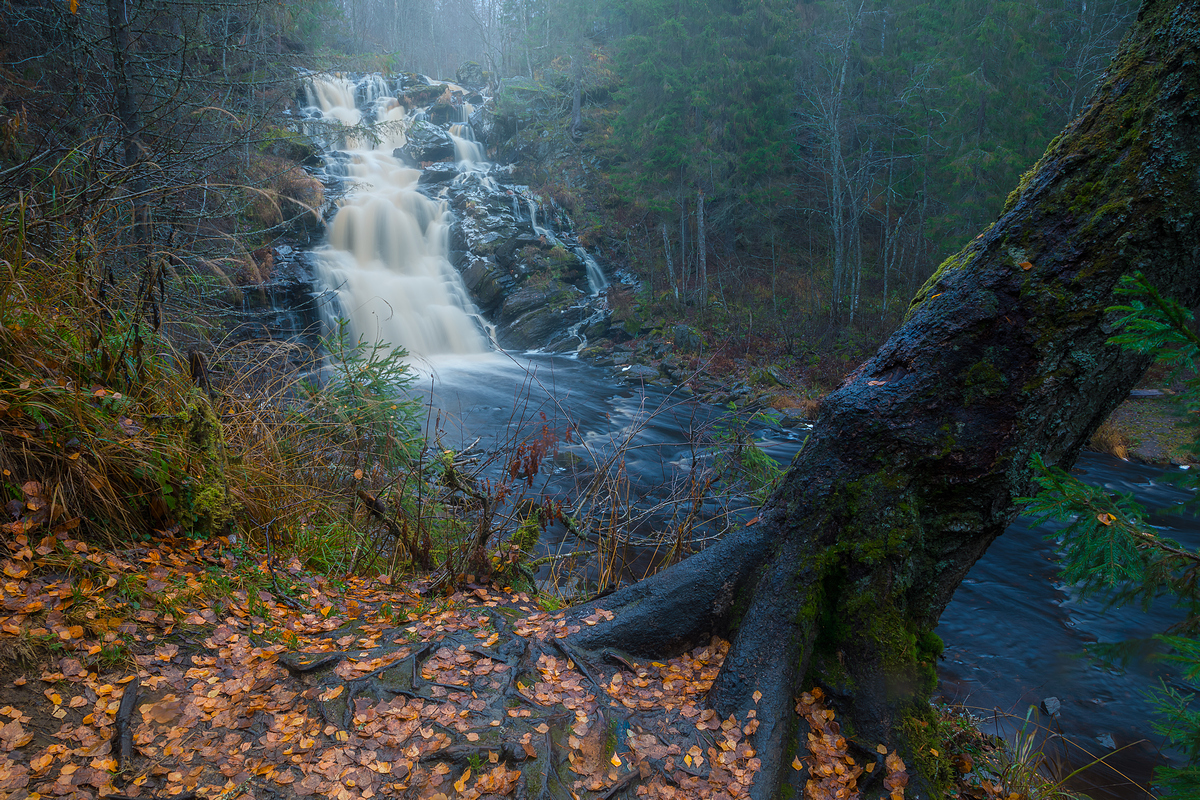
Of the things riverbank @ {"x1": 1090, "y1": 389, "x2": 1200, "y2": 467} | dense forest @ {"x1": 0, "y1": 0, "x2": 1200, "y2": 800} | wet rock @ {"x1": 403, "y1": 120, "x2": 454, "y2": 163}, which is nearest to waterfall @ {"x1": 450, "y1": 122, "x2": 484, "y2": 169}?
wet rock @ {"x1": 403, "y1": 120, "x2": 454, "y2": 163}

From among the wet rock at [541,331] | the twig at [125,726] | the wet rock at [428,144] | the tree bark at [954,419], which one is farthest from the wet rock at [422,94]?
the tree bark at [954,419]

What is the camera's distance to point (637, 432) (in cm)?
445

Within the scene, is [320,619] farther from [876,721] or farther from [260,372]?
[260,372]

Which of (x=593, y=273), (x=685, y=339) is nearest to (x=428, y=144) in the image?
(x=593, y=273)

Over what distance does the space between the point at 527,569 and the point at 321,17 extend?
24190 millimetres

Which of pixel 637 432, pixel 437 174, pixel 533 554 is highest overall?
pixel 437 174

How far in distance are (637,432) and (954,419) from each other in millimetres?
2442

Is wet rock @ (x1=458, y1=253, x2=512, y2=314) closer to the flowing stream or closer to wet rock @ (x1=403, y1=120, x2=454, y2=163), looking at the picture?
the flowing stream

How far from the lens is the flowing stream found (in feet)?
14.5

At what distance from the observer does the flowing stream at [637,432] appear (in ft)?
14.5

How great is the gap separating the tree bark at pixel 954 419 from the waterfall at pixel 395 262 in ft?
41.2

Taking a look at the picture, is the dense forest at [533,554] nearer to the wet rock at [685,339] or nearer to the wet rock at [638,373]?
the wet rock at [638,373]

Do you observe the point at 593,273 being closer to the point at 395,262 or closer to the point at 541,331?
the point at 541,331

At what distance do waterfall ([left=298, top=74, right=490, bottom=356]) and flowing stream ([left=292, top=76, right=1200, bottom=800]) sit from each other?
4cm
